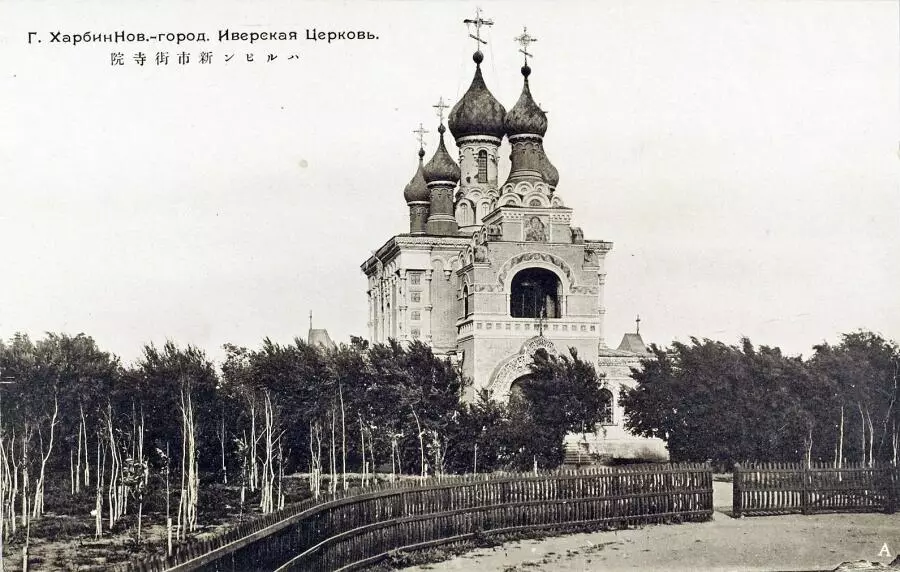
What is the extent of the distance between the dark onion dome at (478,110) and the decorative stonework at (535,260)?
8535mm

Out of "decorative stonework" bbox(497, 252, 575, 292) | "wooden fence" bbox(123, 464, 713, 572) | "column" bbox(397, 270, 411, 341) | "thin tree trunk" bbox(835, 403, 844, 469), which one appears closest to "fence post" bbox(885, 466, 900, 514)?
"wooden fence" bbox(123, 464, 713, 572)

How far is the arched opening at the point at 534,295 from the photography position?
3731 cm

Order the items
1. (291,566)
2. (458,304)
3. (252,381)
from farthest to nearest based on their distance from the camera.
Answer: (458,304), (252,381), (291,566)

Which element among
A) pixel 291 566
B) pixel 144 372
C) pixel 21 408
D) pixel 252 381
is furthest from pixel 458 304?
pixel 291 566

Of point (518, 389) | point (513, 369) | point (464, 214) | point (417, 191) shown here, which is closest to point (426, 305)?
point (464, 214)

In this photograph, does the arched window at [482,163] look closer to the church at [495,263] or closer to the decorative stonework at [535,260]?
the church at [495,263]

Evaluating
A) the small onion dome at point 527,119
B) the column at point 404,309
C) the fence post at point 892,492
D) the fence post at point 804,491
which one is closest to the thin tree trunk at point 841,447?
the fence post at point 892,492

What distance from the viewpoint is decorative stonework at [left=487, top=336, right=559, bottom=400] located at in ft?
111

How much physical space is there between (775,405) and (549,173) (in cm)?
1574

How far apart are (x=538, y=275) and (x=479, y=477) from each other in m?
19.7

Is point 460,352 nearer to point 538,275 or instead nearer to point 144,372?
point 538,275

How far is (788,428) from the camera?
1081 inches

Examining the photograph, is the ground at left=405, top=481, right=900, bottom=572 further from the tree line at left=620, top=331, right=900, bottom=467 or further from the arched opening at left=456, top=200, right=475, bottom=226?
the arched opening at left=456, top=200, right=475, bottom=226

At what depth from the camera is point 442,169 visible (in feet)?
144
